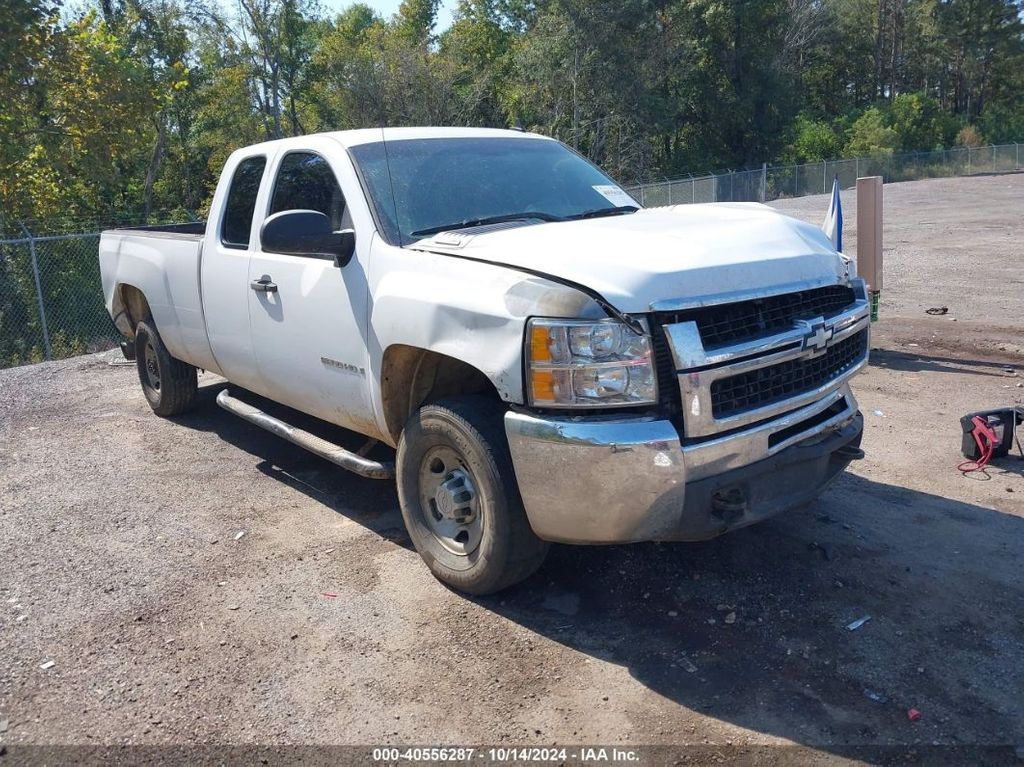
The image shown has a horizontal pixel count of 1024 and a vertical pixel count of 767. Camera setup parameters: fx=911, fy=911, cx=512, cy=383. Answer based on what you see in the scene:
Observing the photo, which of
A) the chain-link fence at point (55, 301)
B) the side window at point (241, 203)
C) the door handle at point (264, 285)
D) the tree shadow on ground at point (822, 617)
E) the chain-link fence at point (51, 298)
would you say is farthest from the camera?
the chain-link fence at point (55, 301)

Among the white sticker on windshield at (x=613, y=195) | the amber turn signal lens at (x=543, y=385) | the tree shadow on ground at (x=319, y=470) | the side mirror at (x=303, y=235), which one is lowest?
the tree shadow on ground at (x=319, y=470)

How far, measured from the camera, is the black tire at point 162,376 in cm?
723

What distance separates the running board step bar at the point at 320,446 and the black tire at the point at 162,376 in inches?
53.3

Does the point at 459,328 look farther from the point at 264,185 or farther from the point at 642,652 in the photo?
the point at 264,185

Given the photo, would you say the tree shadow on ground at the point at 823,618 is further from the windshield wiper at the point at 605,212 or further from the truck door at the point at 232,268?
the truck door at the point at 232,268

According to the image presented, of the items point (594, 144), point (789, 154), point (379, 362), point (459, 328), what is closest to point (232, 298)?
point (379, 362)

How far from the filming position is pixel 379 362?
14.3ft

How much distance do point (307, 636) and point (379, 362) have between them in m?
1.29

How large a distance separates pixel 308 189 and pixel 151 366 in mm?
3276

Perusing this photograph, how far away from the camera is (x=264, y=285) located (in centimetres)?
520

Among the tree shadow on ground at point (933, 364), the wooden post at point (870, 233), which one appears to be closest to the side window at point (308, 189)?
the wooden post at point (870, 233)

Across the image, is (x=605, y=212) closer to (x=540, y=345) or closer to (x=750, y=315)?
(x=750, y=315)

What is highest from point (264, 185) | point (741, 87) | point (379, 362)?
point (741, 87)

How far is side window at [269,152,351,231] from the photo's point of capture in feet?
16.0
